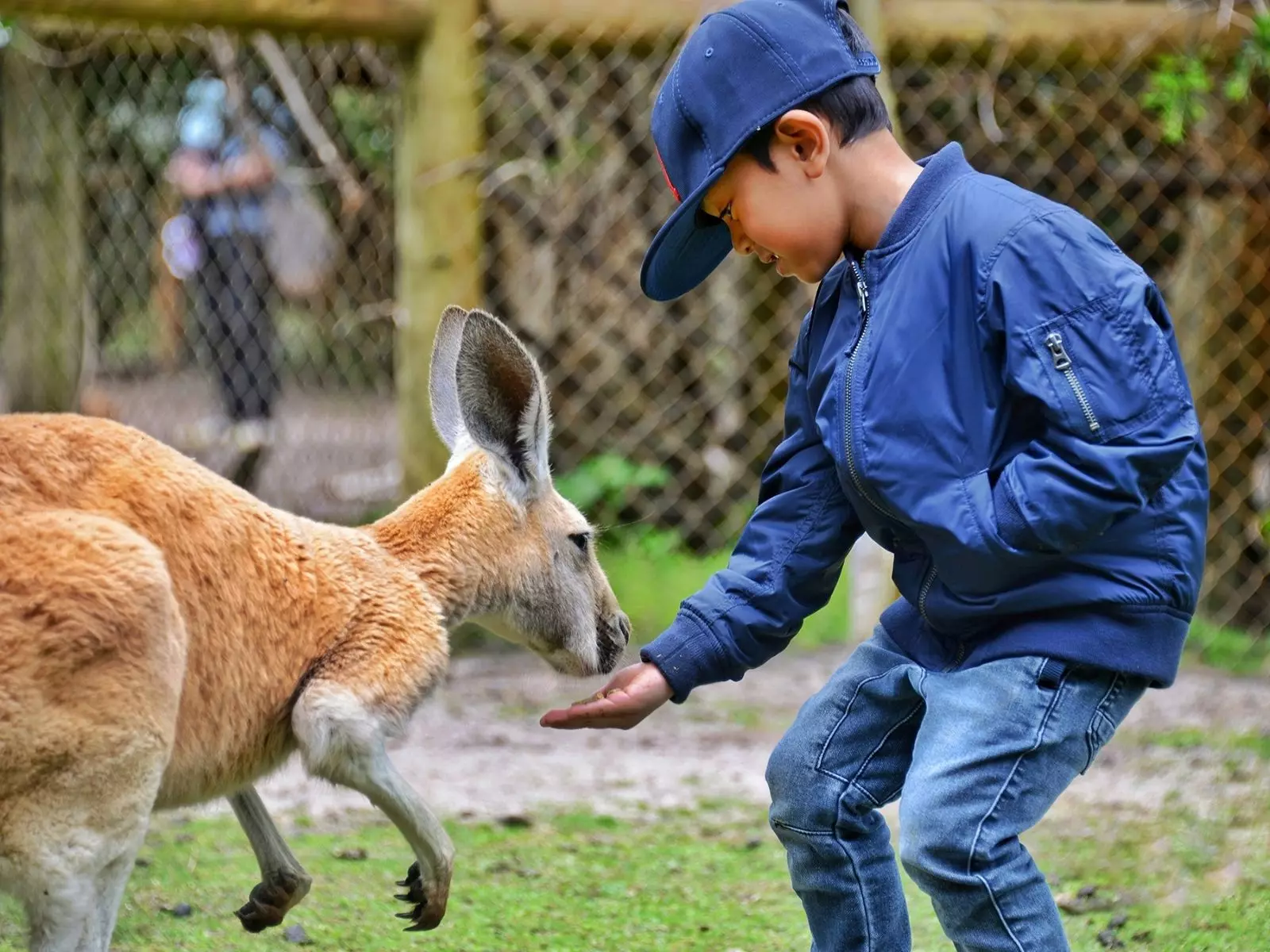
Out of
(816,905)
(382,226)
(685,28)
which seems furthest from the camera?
(382,226)

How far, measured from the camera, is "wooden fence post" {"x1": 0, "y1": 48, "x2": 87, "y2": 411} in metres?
→ 6.04

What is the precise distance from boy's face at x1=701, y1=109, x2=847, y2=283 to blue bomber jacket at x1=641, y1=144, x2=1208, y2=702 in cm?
6

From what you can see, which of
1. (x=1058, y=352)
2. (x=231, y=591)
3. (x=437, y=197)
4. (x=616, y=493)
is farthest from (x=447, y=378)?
(x=616, y=493)

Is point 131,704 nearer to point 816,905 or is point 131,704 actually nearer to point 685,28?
point 816,905

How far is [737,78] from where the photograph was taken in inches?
84.4

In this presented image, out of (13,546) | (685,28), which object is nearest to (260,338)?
(685,28)

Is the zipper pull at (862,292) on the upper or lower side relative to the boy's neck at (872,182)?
lower

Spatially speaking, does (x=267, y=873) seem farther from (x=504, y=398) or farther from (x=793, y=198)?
(x=793, y=198)

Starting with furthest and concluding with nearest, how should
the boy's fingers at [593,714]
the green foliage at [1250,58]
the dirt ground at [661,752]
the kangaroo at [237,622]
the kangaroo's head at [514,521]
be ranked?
the green foliage at [1250,58]
the dirt ground at [661,752]
the kangaroo's head at [514,521]
the boy's fingers at [593,714]
the kangaroo at [237,622]

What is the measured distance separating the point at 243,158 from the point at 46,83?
885 mm

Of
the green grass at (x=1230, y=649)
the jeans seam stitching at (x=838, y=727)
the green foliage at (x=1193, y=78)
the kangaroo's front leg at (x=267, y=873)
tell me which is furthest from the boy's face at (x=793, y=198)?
the green grass at (x=1230, y=649)

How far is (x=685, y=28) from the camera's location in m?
4.56

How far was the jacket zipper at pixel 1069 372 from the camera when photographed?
193cm

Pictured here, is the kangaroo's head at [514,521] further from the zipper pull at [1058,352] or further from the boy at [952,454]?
the zipper pull at [1058,352]
